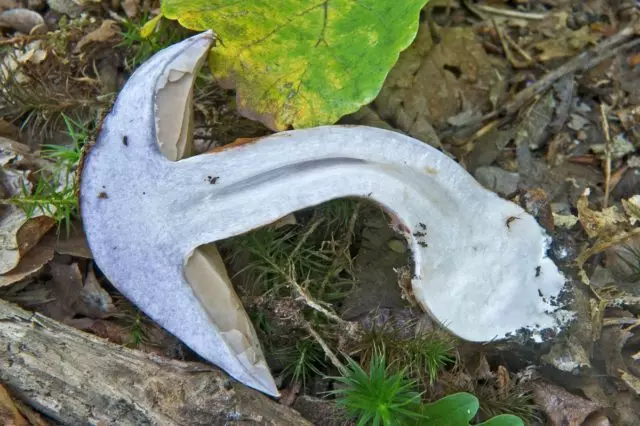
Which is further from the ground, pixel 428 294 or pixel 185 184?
pixel 185 184

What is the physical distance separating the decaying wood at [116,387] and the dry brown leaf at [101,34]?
1.27 meters

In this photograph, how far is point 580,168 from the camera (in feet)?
8.77

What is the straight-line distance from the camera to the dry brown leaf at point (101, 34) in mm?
2627

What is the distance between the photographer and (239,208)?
2084 mm

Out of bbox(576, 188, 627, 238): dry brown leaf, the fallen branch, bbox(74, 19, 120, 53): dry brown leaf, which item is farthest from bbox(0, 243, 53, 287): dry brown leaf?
bbox(576, 188, 627, 238): dry brown leaf

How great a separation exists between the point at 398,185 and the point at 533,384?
3.11 feet

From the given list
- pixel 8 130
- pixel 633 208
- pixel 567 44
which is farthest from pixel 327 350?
pixel 567 44

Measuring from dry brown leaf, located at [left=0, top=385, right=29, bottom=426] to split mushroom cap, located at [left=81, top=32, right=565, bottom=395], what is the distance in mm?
493

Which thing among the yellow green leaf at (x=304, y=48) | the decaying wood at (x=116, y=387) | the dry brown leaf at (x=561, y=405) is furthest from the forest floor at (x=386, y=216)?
the yellow green leaf at (x=304, y=48)

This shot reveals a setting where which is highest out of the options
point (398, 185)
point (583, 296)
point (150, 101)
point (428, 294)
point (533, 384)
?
point (150, 101)

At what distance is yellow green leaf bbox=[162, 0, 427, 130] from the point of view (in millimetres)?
2195

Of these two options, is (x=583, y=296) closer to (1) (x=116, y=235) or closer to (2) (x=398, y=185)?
(2) (x=398, y=185)

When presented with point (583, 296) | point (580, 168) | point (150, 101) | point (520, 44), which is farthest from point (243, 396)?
point (520, 44)

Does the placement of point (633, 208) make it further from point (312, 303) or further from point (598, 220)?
point (312, 303)
